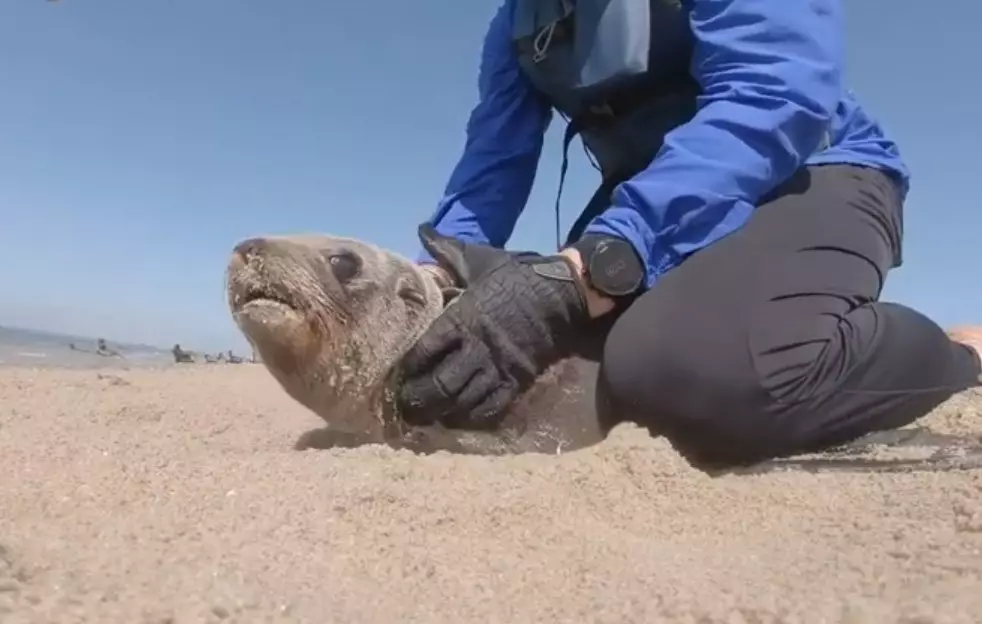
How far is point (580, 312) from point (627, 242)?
9.9 inches

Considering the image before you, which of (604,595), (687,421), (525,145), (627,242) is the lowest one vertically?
(604,595)

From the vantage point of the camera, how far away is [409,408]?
2.47 metres

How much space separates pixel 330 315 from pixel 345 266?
18cm

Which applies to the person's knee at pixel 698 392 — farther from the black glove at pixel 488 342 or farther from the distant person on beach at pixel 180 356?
the distant person on beach at pixel 180 356

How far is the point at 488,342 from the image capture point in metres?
2.40

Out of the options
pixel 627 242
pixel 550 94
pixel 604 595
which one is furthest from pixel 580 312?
pixel 604 595

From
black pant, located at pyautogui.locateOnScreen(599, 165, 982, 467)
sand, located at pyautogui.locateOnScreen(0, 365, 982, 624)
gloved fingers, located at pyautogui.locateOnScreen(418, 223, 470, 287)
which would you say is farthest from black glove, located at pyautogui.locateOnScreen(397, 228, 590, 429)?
gloved fingers, located at pyautogui.locateOnScreen(418, 223, 470, 287)

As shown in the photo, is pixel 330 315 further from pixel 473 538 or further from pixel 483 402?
pixel 473 538

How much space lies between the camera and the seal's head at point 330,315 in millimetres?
2486

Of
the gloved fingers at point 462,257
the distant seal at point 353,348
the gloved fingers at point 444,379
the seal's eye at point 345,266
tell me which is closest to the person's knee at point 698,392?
the distant seal at point 353,348

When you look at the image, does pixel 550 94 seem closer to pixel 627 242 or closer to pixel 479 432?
pixel 627 242

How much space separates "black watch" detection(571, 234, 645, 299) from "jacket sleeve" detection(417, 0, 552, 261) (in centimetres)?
108

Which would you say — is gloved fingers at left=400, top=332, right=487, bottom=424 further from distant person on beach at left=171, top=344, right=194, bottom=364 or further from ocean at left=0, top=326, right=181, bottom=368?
distant person on beach at left=171, top=344, right=194, bottom=364

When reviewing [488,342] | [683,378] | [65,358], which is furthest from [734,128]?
[65,358]
